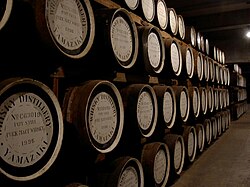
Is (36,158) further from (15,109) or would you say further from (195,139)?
(195,139)

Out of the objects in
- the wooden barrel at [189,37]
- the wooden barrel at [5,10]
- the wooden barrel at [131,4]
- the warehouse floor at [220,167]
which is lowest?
the warehouse floor at [220,167]

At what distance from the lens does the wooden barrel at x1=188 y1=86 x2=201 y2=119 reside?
→ 416cm

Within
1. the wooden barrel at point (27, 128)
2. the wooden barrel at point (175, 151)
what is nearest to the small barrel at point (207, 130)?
the wooden barrel at point (175, 151)

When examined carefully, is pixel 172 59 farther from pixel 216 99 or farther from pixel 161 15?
pixel 216 99

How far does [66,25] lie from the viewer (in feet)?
5.45

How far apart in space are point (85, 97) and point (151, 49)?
1357mm

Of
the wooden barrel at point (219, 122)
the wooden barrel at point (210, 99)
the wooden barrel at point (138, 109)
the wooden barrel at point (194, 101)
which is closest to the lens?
the wooden barrel at point (138, 109)

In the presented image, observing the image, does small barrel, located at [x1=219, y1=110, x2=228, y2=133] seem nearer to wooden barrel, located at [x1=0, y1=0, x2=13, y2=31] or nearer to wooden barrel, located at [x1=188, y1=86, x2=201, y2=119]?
wooden barrel, located at [x1=188, y1=86, x2=201, y2=119]

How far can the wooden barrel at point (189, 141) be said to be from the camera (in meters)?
3.87

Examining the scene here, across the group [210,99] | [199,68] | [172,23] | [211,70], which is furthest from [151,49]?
[211,70]

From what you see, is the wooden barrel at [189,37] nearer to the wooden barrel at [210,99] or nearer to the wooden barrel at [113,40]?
the wooden barrel at [210,99]

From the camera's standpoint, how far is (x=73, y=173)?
1.95m

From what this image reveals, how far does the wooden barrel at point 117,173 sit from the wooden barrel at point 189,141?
5.48 feet

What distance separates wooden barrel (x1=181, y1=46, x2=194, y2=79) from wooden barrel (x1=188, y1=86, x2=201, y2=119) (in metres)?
0.22
